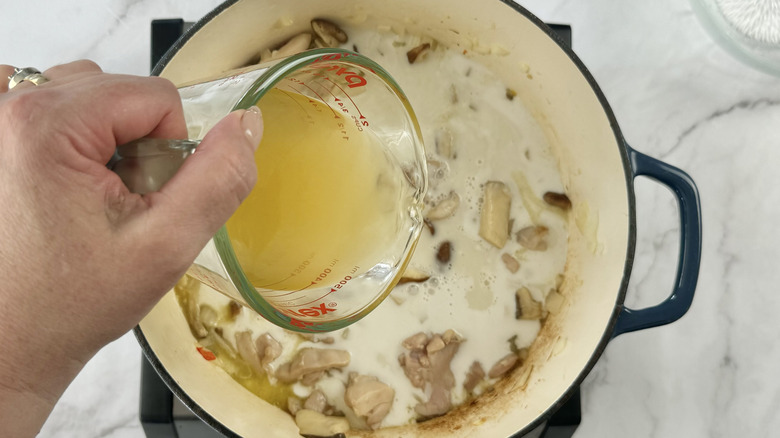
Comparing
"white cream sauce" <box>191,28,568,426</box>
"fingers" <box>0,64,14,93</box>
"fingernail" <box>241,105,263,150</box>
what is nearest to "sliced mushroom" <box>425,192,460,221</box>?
"white cream sauce" <box>191,28,568,426</box>

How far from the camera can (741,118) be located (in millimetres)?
933

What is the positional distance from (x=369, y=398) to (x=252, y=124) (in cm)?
46

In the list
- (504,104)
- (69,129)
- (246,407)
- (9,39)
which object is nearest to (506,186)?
(504,104)

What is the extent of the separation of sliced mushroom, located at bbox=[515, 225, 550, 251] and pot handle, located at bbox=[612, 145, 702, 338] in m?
0.17

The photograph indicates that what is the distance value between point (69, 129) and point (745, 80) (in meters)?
0.94

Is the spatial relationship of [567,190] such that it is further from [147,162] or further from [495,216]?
[147,162]

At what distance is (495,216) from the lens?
82 centimetres

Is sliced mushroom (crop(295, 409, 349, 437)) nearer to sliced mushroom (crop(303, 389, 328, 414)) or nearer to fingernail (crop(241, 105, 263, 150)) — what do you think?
sliced mushroom (crop(303, 389, 328, 414))

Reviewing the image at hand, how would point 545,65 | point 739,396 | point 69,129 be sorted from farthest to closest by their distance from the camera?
point 739,396 → point 545,65 → point 69,129

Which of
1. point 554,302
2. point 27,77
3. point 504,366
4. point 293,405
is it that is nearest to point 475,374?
point 504,366

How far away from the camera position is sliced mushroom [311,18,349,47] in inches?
32.9

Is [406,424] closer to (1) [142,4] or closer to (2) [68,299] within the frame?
(2) [68,299]

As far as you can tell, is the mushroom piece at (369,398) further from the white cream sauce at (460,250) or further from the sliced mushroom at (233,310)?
the sliced mushroom at (233,310)

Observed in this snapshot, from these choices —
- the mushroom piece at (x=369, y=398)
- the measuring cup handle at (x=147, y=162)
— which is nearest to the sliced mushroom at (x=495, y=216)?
the mushroom piece at (x=369, y=398)
